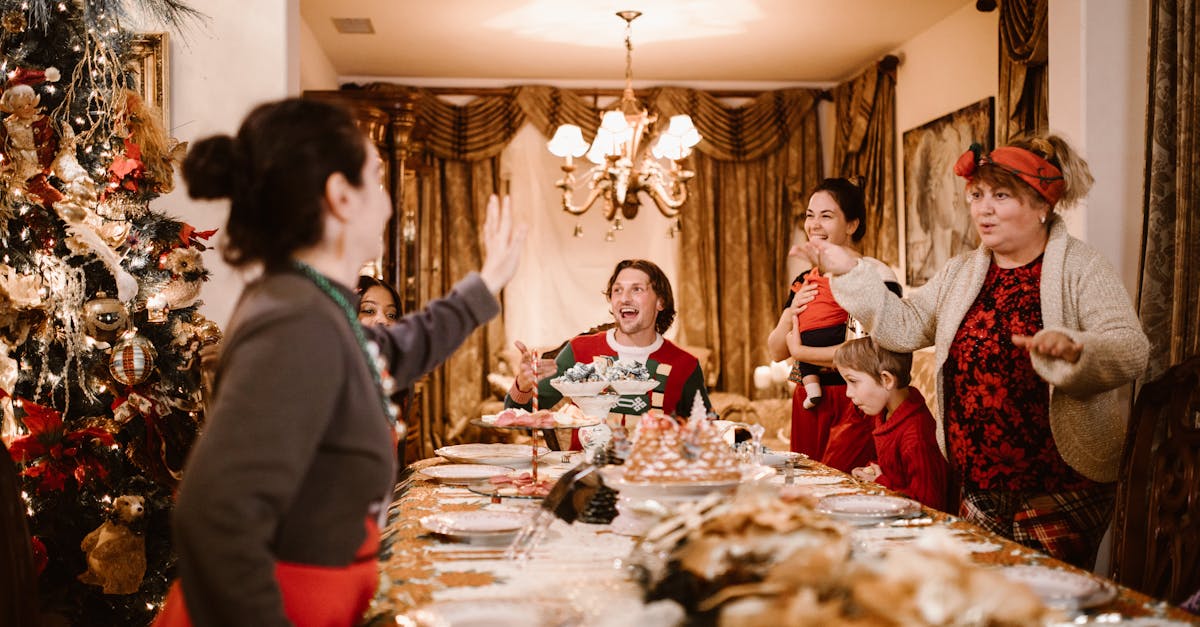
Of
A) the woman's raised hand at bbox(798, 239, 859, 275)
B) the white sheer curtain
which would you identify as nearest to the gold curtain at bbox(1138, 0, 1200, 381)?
the woman's raised hand at bbox(798, 239, 859, 275)

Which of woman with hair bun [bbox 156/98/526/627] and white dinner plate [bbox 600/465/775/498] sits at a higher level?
woman with hair bun [bbox 156/98/526/627]

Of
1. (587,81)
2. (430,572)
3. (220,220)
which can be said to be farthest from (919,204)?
(430,572)

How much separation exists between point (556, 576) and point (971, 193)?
153cm

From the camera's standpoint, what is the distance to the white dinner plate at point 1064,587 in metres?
1.23

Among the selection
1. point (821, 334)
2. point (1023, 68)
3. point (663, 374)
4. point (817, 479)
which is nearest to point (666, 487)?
point (817, 479)

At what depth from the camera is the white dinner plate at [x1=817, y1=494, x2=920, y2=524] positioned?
69.2 inches

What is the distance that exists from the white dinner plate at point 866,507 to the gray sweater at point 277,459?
2.94 feet

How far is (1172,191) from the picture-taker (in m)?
2.87

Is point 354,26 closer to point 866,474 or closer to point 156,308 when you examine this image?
point 156,308

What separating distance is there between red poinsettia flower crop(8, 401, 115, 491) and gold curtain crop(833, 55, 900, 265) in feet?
16.2

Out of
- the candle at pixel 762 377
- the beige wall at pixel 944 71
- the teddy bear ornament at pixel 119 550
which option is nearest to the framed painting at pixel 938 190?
the beige wall at pixel 944 71

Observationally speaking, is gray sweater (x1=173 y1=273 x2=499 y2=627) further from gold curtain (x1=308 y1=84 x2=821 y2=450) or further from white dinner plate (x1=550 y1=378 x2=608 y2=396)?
gold curtain (x1=308 y1=84 x2=821 y2=450)

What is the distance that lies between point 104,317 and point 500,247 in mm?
1443

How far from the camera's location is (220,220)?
311 cm
